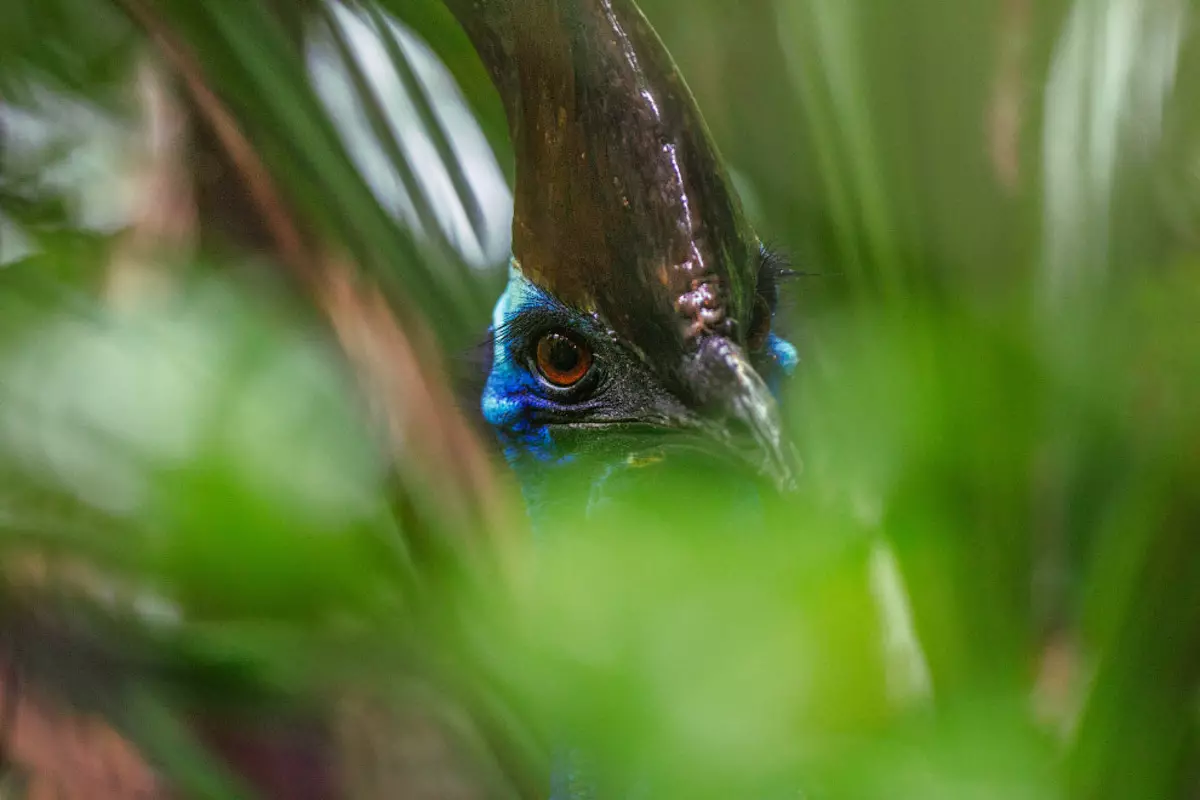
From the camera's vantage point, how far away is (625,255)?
406mm

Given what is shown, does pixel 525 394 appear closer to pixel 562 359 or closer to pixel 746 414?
pixel 562 359

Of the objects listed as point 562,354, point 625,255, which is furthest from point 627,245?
point 562,354

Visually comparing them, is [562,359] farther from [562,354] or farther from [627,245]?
[627,245]

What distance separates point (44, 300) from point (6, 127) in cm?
20

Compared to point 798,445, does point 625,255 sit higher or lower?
higher

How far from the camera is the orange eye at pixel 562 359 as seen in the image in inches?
19.5

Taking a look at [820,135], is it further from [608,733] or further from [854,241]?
[608,733]

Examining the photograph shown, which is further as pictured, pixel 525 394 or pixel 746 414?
pixel 525 394

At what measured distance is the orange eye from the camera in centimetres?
49

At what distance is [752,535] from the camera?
345 mm

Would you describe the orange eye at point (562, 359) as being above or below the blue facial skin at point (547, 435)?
above

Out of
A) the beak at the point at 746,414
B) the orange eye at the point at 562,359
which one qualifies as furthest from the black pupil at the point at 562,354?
→ the beak at the point at 746,414

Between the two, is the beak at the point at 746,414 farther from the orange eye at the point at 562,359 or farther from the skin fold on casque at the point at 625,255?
the orange eye at the point at 562,359

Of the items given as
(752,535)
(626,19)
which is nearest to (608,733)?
(752,535)
